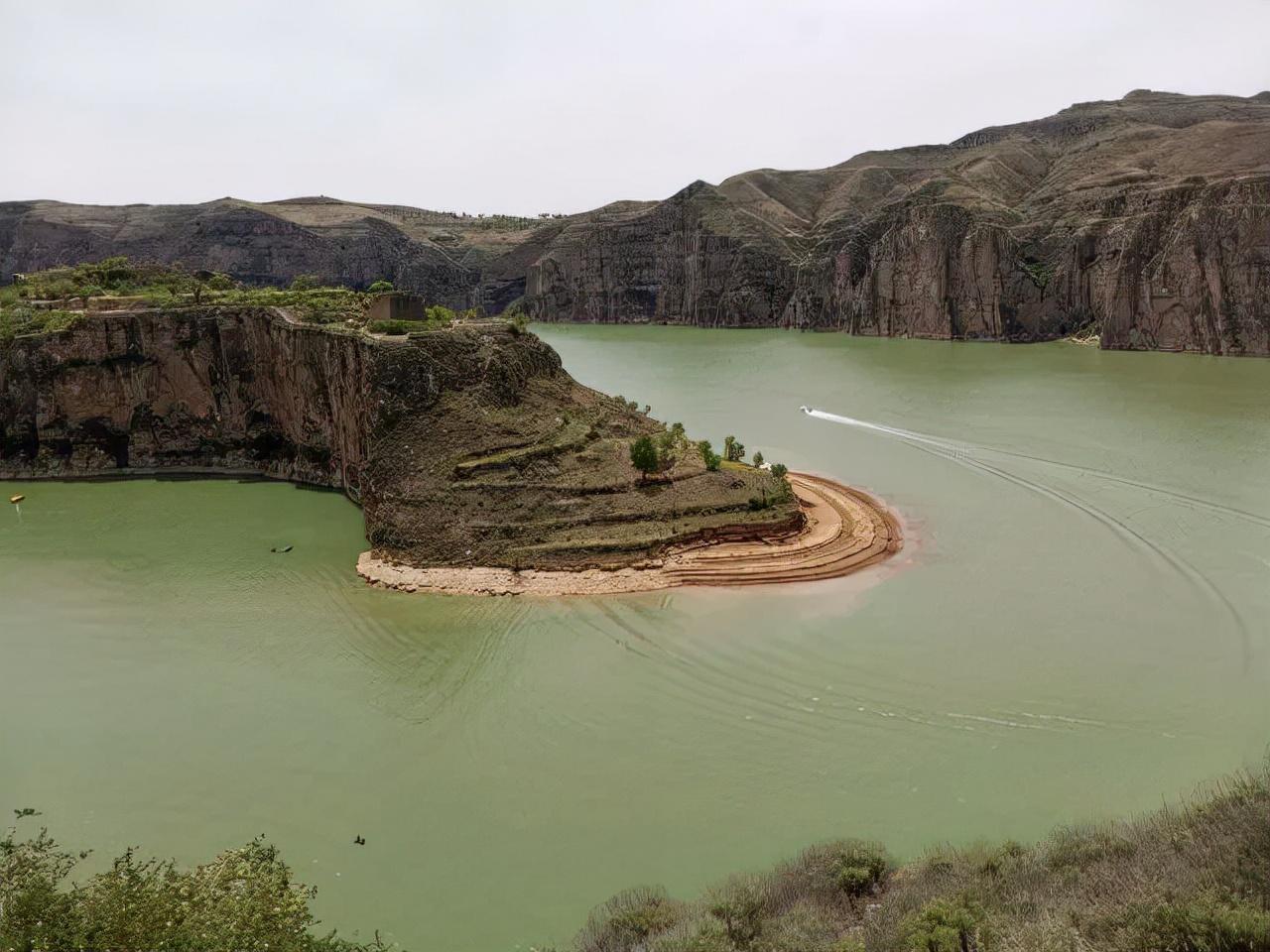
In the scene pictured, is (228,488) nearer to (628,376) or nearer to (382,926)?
(382,926)

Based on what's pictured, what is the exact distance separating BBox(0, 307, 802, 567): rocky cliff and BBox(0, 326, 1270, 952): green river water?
318 centimetres

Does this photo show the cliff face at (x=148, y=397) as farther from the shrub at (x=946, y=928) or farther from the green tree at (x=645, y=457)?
the shrub at (x=946, y=928)

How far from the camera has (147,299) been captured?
42.1 metres

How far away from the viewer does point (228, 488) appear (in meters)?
37.3

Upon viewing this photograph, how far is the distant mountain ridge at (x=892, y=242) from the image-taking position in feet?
245

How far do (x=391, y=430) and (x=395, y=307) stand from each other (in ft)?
28.4

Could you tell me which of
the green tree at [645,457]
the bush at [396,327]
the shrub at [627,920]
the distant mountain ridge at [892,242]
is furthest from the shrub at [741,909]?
the distant mountain ridge at [892,242]

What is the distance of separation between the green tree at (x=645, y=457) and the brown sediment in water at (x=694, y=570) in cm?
388

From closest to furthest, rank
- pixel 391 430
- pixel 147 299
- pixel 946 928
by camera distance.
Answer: pixel 946 928, pixel 391 430, pixel 147 299

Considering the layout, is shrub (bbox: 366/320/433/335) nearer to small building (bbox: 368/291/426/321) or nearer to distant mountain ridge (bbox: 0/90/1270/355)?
small building (bbox: 368/291/426/321)

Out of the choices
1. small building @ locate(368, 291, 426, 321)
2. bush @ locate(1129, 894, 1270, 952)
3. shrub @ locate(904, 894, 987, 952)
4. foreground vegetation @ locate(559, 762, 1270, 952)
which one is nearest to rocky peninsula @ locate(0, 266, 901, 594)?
small building @ locate(368, 291, 426, 321)

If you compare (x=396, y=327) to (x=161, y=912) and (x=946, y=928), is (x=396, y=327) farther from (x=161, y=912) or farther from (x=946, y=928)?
(x=946, y=928)

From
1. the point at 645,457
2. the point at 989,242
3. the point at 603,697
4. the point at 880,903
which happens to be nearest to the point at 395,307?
the point at 645,457

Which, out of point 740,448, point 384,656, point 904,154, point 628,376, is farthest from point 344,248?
point 384,656
